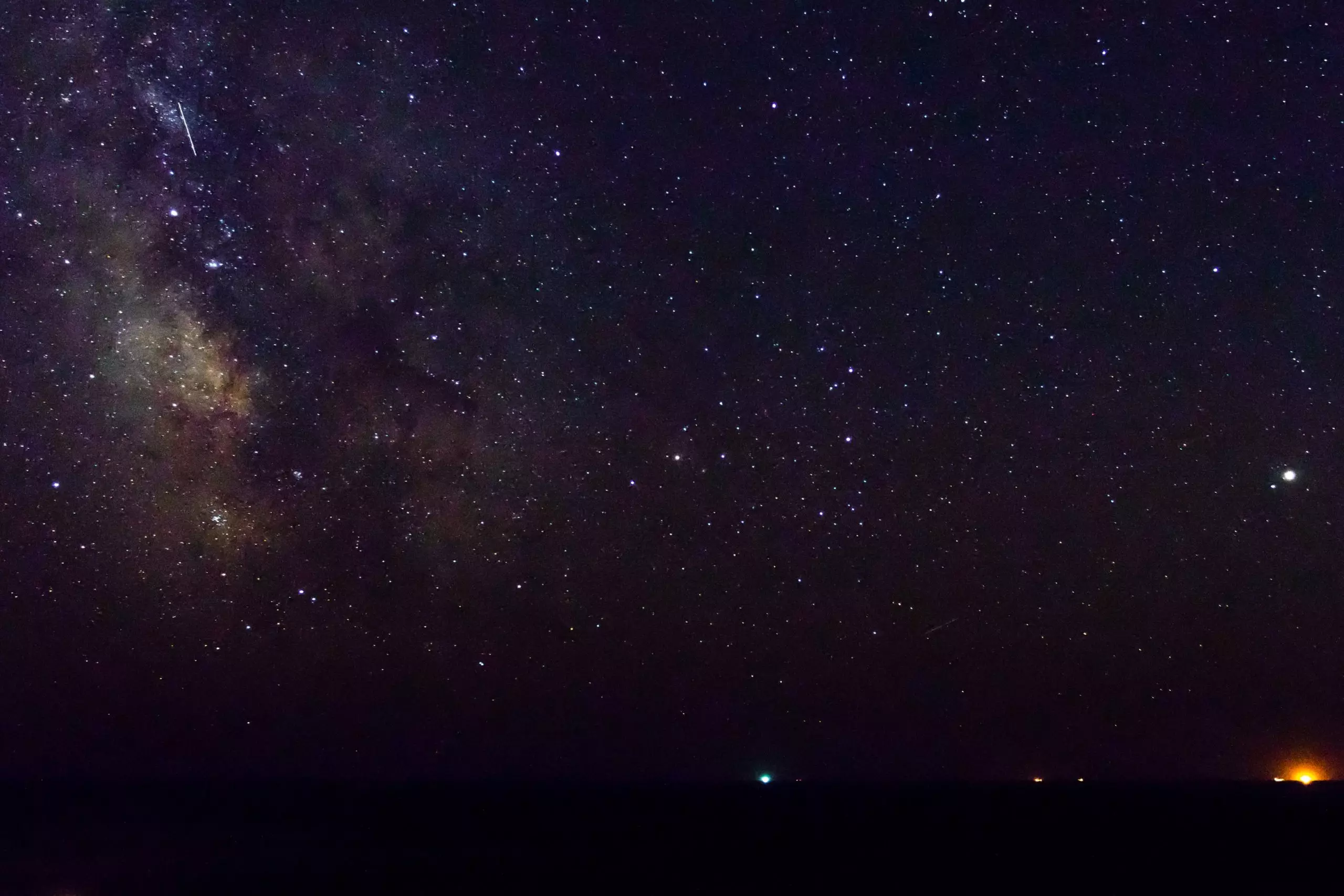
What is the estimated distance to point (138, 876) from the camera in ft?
60.1

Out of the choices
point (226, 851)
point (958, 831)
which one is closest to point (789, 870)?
point (226, 851)

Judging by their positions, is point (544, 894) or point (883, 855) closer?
point (544, 894)

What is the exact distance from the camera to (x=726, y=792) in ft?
231

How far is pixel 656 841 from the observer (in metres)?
28.2

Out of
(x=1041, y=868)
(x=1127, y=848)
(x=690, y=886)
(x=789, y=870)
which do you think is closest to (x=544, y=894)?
(x=690, y=886)

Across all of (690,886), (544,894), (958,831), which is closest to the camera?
(544,894)

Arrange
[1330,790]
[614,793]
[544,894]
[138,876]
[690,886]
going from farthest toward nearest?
[614,793], [1330,790], [138,876], [690,886], [544,894]

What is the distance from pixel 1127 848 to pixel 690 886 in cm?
1476

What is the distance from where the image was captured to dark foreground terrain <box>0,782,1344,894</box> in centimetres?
1792

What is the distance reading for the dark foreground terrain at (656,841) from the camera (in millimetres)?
17922

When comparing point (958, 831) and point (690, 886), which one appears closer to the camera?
point (690, 886)

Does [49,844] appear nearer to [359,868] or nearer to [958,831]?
[359,868]

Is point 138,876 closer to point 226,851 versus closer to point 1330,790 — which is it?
point 226,851

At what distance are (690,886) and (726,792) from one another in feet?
185
